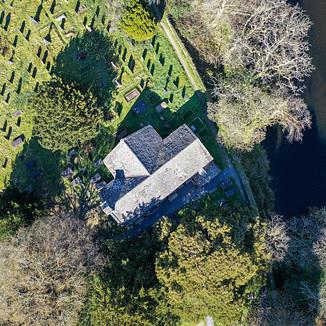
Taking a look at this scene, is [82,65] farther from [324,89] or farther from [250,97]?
[324,89]

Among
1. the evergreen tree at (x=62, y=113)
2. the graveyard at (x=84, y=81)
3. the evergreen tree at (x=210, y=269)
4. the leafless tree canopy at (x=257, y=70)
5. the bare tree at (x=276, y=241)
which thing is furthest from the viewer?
the graveyard at (x=84, y=81)

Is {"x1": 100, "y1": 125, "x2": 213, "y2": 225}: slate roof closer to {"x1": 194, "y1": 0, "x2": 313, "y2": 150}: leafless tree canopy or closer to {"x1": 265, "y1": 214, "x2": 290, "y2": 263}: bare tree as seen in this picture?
{"x1": 194, "y1": 0, "x2": 313, "y2": 150}: leafless tree canopy

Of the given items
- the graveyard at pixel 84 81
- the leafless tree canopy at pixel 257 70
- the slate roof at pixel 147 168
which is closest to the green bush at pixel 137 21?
the graveyard at pixel 84 81

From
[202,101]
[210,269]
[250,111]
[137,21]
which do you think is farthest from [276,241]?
[137,21]

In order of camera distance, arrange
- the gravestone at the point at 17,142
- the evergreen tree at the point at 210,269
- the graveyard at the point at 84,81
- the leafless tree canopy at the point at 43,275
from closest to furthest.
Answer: the evergreen tree at the point at 210,269
the leafless tree canopy at the point at 43,275
the gravestone at the point at 17,142
the graveyard at the point at 84,81

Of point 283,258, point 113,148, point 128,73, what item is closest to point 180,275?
point 283,258

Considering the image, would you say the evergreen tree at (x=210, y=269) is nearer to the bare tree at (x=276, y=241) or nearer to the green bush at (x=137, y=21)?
the bare tree at (x=276, y=241)

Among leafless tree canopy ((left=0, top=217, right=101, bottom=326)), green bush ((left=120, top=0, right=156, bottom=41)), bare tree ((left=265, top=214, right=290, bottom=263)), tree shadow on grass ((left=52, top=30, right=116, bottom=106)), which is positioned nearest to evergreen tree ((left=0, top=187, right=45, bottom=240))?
leafless tree canopy ((left=0, top=217, right=101, bottom=326))
